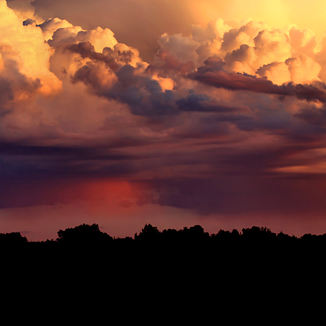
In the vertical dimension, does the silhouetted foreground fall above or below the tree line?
below

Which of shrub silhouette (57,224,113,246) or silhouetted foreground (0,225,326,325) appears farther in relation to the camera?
shrub silhouette (57,224,113,246)

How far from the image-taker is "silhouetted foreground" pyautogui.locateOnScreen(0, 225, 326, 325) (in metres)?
79.0

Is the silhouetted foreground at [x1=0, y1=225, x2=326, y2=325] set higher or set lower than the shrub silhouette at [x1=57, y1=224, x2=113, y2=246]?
lower

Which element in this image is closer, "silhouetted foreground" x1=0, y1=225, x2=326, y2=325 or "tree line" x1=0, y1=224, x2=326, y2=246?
"silhouetted foreground" x1=0, y1=225, x2=326, y2=325

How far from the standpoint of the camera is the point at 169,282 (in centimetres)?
9112

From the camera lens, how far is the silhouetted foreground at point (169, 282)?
7900cm

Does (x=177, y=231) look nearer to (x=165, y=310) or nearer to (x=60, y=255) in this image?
(x=60, y=255)

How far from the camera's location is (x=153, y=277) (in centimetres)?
9412

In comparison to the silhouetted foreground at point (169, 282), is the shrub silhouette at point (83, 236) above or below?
above

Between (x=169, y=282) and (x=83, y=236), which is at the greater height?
(x=83, y=236)

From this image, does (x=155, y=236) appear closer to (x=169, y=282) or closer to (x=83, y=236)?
(x=83, y=236)

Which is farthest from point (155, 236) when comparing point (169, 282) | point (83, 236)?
point (169, 282)

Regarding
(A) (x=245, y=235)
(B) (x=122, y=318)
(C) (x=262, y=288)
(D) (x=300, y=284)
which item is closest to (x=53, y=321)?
(B) (x=122, y=318)

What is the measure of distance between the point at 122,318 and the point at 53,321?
322 inches
